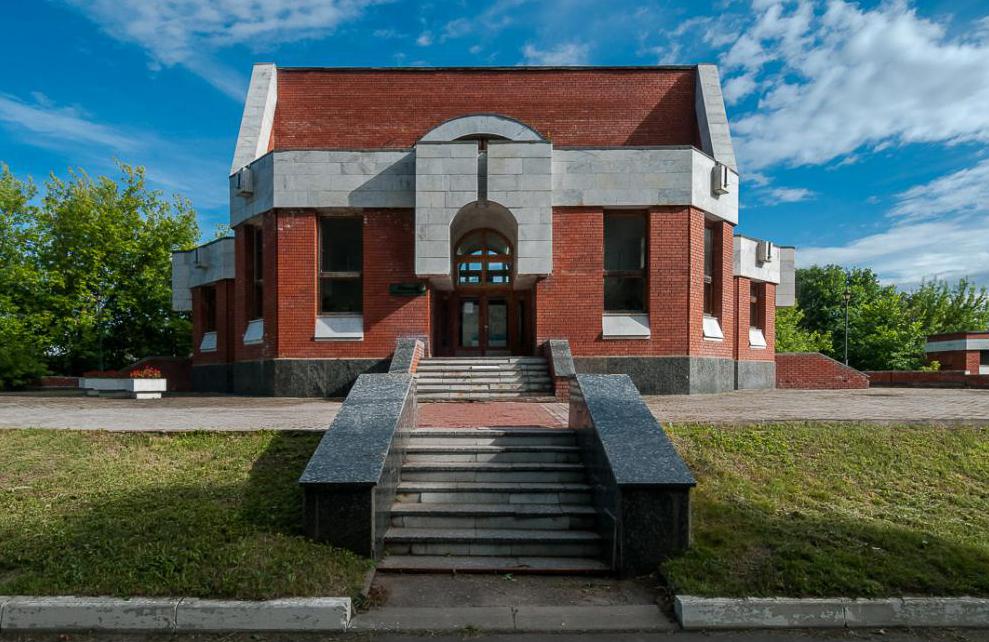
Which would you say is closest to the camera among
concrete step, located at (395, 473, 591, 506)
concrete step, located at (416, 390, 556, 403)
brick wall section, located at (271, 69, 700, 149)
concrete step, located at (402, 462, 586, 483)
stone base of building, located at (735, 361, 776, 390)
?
concrete step, located at (395, 473, 591, 506)

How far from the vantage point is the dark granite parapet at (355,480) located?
16.2 feet

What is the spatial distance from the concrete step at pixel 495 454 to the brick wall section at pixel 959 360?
1178 inches

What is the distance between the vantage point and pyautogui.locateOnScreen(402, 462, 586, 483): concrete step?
20.7ft

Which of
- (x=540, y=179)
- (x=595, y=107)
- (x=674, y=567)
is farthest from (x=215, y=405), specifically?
(x=595, y=107)

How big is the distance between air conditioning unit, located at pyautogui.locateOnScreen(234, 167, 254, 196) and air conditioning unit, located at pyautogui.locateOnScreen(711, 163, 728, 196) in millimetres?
11123

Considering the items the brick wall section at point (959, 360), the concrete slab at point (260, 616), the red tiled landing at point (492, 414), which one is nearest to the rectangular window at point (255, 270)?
the red tiled landing at point (492, 414)

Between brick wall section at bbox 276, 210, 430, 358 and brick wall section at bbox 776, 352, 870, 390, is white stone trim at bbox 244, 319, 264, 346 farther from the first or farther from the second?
brick wall section at bbox 776, 352, 870, 390

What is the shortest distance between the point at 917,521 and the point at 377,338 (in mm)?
10603

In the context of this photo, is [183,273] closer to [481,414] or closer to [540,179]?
[540,179]

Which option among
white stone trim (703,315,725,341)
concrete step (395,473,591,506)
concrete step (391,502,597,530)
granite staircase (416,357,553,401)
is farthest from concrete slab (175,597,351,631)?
white stone trim (703,315,725,341)

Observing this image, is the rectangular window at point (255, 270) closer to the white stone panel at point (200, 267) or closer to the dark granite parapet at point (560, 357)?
the white stone panel at point (200, 267)

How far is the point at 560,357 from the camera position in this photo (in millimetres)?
12336

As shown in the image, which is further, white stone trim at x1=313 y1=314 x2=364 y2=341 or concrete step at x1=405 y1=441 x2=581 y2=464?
white stone trim at x1=313 y1=314 x2=364 y2=341

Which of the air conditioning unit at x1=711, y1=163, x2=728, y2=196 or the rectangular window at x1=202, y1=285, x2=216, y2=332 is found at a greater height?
the air conditioning unit at x1=711, y1=163, x2=728, y2=196
